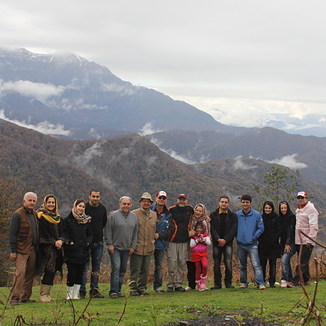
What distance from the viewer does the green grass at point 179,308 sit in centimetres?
600

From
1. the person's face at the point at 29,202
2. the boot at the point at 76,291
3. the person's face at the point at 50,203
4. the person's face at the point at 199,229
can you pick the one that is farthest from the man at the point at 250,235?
the person's face at the point at 29,202

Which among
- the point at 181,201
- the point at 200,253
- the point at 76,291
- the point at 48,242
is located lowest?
the point at 76,291

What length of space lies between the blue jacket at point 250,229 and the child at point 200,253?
876mm

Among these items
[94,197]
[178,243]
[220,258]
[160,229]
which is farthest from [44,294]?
[220,258]

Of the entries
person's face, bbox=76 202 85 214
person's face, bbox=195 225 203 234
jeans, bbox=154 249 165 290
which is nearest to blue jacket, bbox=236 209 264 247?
person's face, bbox=195 225 203 234

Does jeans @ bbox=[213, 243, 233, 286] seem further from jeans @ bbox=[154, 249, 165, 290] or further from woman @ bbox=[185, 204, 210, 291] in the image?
jeans @ bbox=[154, 249, 165, 290]

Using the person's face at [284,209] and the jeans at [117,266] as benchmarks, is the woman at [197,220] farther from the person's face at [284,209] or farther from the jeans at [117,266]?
the person's face at [284,209]

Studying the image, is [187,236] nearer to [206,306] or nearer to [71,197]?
[206,306]

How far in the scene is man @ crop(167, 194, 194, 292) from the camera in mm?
9758

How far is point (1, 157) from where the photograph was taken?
124 m

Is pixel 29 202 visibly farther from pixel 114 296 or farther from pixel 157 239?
pixel 157 239

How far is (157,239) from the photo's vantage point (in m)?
9.73

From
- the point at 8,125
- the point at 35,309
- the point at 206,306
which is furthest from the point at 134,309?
the point at 8,125

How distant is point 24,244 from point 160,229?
328cm
